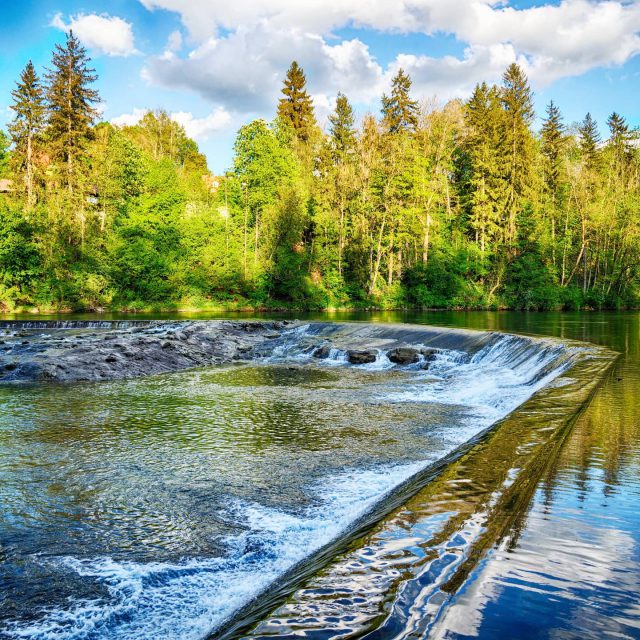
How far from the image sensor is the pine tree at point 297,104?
5841 cm

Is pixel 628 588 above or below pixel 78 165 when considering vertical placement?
below

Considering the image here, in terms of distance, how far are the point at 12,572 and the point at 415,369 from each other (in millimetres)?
13938

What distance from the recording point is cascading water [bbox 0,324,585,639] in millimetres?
4000

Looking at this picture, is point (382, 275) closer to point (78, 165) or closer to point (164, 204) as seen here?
point (164, 204)

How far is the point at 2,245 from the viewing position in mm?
37406

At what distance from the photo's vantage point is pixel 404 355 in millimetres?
17844

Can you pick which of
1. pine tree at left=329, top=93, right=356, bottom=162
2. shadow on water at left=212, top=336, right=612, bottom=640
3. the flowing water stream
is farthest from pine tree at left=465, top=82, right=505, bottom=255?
shadow on water at left=212, top=336, right=612, bottom=640

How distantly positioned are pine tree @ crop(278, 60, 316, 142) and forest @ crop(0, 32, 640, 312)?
9.33 metres

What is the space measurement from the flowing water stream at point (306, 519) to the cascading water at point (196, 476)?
3cm

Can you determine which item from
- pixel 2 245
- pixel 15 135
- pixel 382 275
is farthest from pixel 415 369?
pixel 15 135

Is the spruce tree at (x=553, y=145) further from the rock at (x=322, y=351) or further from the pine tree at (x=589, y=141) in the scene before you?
the rock at (x=322, y=351)

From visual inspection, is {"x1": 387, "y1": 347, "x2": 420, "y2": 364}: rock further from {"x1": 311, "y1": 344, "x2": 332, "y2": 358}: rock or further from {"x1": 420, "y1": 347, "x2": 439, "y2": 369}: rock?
{"x1": 311, "y1": 344, "x2": 332, "y2": 358}: rock

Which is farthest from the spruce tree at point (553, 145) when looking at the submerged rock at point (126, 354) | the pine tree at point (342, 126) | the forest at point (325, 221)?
the submerged rock at point (126, 354)

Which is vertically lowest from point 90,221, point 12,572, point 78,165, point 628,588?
point 12,572
